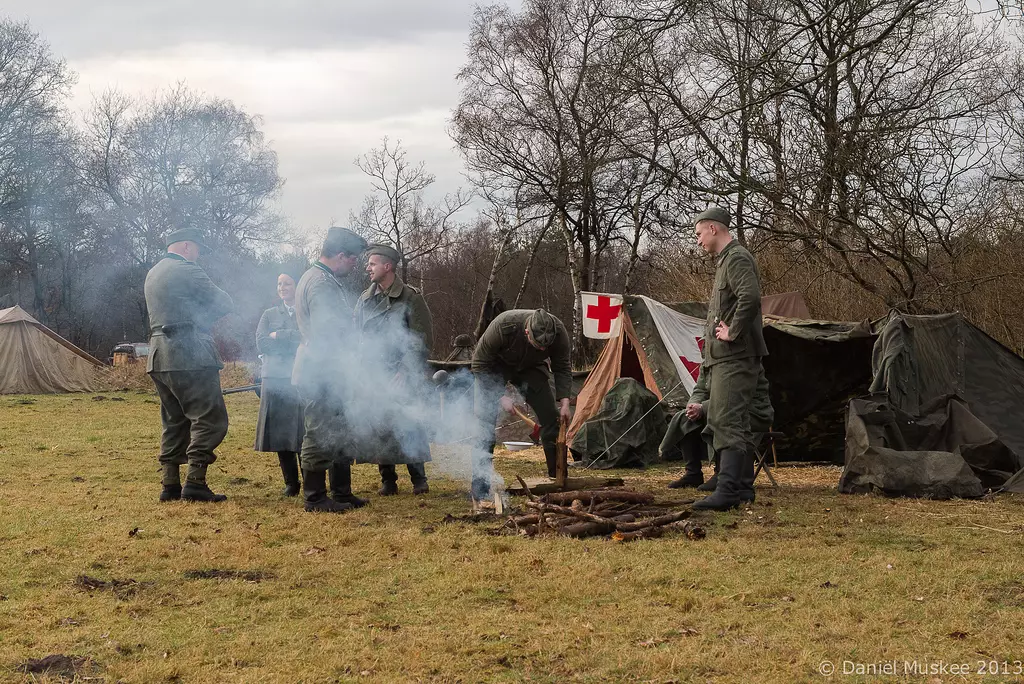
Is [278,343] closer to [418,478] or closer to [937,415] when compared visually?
[418,478]

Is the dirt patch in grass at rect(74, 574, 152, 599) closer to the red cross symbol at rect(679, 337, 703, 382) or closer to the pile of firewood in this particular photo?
the pile of firewood

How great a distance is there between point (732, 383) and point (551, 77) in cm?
1923

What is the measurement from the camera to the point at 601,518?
5.42m

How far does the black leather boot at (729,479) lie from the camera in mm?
6074

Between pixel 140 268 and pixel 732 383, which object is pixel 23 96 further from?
pixel 732 383

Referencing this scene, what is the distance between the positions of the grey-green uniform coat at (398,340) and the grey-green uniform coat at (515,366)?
1.60 ft

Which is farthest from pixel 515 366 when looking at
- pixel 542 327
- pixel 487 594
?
pixel 487 594

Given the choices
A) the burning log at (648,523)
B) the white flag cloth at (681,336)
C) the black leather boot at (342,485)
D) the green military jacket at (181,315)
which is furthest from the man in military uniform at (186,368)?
the white flag cloth at (681,336)

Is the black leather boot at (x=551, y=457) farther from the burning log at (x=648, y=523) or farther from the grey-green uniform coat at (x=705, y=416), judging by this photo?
the burning log at (x=648, y=523)

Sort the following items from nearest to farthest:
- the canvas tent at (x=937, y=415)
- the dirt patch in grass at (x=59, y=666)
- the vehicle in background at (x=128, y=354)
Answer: the dirt patch in grass at (x=59, y=666) < the canvas tent at (x=937, y=415) < the vehicle in background at (x=128, y=354)

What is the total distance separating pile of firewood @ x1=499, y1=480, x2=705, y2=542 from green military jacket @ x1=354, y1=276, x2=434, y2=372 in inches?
57.7

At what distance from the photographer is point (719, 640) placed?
11.1 ft

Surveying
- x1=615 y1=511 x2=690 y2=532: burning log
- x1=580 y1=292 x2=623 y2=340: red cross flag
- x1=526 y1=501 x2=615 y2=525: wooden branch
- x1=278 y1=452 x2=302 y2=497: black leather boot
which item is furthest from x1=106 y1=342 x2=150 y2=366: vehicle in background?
x1=615 y1=511 x2=690 y2=532: burning log

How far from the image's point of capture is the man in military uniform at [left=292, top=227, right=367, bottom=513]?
20.4ft
